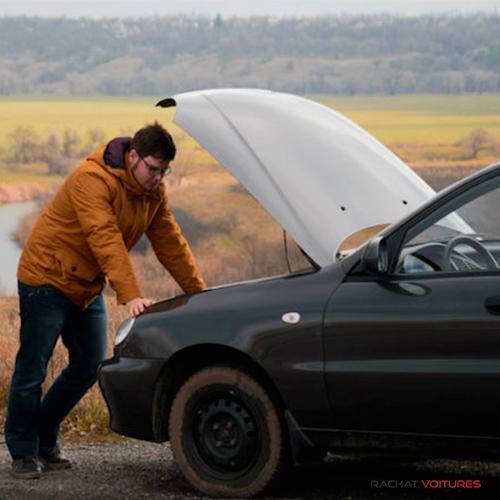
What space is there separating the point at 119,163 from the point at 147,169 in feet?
0.61

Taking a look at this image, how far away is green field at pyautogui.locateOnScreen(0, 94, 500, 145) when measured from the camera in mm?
108750

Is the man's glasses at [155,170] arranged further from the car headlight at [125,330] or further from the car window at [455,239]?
the car window at [455,239]

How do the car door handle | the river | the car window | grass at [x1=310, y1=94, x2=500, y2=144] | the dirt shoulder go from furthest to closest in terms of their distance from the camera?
grass at [x1=310, y1=94, x2=500, y2=144]
the river
the dirt shoulder
the car window
the car door handle

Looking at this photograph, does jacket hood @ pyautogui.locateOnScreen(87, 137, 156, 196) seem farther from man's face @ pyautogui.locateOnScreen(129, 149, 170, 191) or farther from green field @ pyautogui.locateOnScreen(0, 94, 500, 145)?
green field @ pyautogui.locateOnScreen(0, 94, 500, 145)

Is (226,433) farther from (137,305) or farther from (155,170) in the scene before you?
(155,170)

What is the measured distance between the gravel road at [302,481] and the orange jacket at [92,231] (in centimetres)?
100

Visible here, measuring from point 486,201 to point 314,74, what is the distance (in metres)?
119

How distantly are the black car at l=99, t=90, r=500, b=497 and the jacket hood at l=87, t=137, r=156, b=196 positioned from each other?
1.45 feet

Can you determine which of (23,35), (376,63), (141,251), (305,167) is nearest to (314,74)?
(376,63)

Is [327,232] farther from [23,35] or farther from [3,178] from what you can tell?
[23,35]

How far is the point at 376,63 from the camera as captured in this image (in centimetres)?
12375

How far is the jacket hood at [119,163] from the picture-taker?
6.73 metres

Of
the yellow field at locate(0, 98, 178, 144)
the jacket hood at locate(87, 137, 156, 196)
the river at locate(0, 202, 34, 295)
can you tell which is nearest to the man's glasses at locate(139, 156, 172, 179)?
the jacket hood at locate(87, 137, 156, 196)

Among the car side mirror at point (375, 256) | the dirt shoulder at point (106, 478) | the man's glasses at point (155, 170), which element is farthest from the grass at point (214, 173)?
the car side mirror at point (375, 256)
